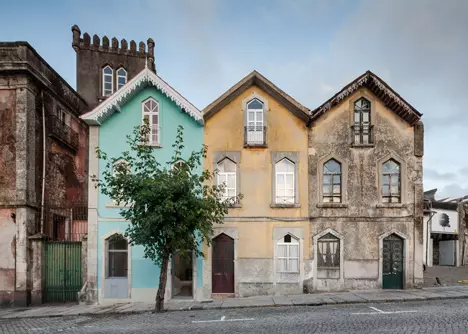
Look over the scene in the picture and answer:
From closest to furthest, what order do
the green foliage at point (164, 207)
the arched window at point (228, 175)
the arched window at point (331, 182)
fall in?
the green foliage at point (164, 207)
the arched window at point (228, 175)
the arched window at point (331, 182)

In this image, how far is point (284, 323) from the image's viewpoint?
11531mm

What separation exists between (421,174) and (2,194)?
1936 centimetres

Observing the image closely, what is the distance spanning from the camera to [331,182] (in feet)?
59.0

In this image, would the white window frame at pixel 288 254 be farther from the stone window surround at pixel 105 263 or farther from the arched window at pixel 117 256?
the arched window at pixel 117 256

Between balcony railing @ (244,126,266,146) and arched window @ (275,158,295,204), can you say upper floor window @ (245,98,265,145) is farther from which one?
arched window @ (275,158,295,204)

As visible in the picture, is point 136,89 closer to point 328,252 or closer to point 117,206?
point 117,206

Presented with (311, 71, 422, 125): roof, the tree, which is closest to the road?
the tree

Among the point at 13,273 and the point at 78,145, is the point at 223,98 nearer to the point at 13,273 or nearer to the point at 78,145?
the point at 78,145

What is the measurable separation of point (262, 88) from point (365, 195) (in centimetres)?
706

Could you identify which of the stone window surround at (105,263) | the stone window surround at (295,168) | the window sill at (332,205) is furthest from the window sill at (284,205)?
the stone window surround at (105,263)

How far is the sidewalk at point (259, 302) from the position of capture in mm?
14820

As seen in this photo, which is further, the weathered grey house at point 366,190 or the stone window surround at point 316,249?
the weathered grey house at point 366,190

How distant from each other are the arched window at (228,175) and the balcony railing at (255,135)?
1.36 m

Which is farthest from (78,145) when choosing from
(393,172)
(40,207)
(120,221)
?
(393,172)
